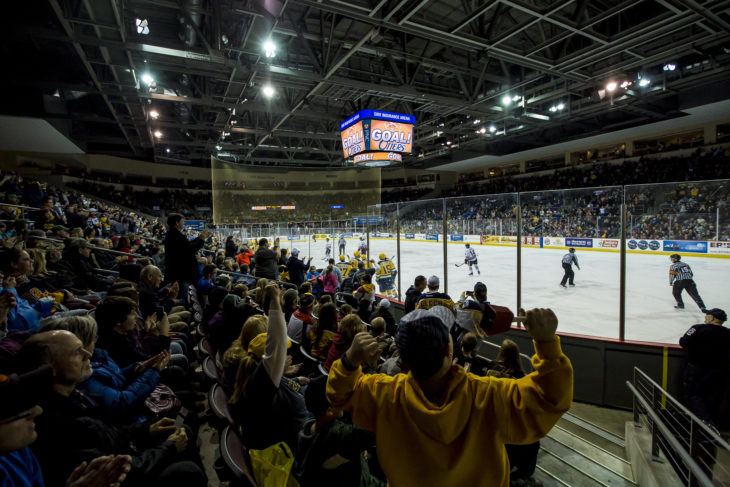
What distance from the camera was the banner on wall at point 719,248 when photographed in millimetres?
5422

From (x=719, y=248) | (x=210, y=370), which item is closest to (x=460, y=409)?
(x=210, y=370)

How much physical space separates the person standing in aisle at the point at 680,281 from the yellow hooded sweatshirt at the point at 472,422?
23.6 feet

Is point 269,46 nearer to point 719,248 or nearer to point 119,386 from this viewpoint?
point 119,386

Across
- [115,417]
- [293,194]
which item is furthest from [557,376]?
[293,194]

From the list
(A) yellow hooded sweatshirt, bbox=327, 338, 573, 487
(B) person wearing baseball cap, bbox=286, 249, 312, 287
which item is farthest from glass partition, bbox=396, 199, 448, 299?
(A) yellow hooded sweatshirt, bbox=327, 338, 573, 487

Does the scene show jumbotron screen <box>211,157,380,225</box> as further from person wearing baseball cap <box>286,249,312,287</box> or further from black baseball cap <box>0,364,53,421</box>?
black baseball cap <box>0,364,53,421</box>

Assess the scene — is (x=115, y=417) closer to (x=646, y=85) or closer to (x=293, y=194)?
(x=646, y=85)

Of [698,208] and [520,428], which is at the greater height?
[698,208]

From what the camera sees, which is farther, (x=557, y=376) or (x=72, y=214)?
(x=72, y=214)

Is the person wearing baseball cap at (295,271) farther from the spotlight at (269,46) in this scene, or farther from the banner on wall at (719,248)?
the banner on wall at (719,248)

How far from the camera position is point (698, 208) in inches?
218

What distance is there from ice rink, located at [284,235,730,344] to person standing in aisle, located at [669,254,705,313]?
0.09 metres

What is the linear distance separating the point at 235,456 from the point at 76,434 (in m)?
0.67

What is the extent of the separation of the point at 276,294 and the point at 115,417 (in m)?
1.13
